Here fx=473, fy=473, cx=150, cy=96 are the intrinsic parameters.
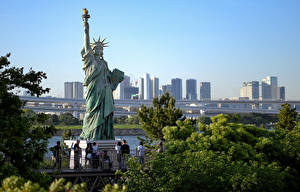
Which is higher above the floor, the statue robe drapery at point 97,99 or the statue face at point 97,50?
the statue face at point 97,50

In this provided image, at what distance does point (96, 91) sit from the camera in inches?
811

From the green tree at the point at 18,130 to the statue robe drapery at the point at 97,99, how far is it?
7551mm

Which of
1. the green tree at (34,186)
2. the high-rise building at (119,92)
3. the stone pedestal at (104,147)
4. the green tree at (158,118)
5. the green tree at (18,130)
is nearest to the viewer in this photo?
the green tree at (34,186)

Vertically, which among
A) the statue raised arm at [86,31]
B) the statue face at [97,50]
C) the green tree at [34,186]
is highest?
the statue raised arm at [86,31]

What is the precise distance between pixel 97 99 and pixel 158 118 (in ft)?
25.5

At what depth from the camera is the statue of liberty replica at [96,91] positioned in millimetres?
20328

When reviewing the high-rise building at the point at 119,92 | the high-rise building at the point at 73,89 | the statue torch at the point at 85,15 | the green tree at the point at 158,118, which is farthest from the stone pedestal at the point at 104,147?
the high-rise building at the point at 119,92

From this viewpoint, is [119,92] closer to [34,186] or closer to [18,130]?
[18,130]

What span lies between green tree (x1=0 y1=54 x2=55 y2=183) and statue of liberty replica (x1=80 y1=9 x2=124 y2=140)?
7560 millimetres

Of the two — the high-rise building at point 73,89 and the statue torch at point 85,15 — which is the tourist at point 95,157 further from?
the high-rise building at point 73,89

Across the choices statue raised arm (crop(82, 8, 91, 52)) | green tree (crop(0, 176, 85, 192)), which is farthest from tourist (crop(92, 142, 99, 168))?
green tree (crop(0, 176, 85, 192))

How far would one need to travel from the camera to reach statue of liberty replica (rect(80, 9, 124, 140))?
20328mm

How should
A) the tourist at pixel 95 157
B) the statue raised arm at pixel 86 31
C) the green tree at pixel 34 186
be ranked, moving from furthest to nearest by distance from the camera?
the statue raised arm at pixel 86 31 → the tourist at pixel 95 157 → the green tree at pixel 34 186

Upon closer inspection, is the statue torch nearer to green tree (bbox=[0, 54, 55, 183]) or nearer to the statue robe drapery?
the statue robe drapery
